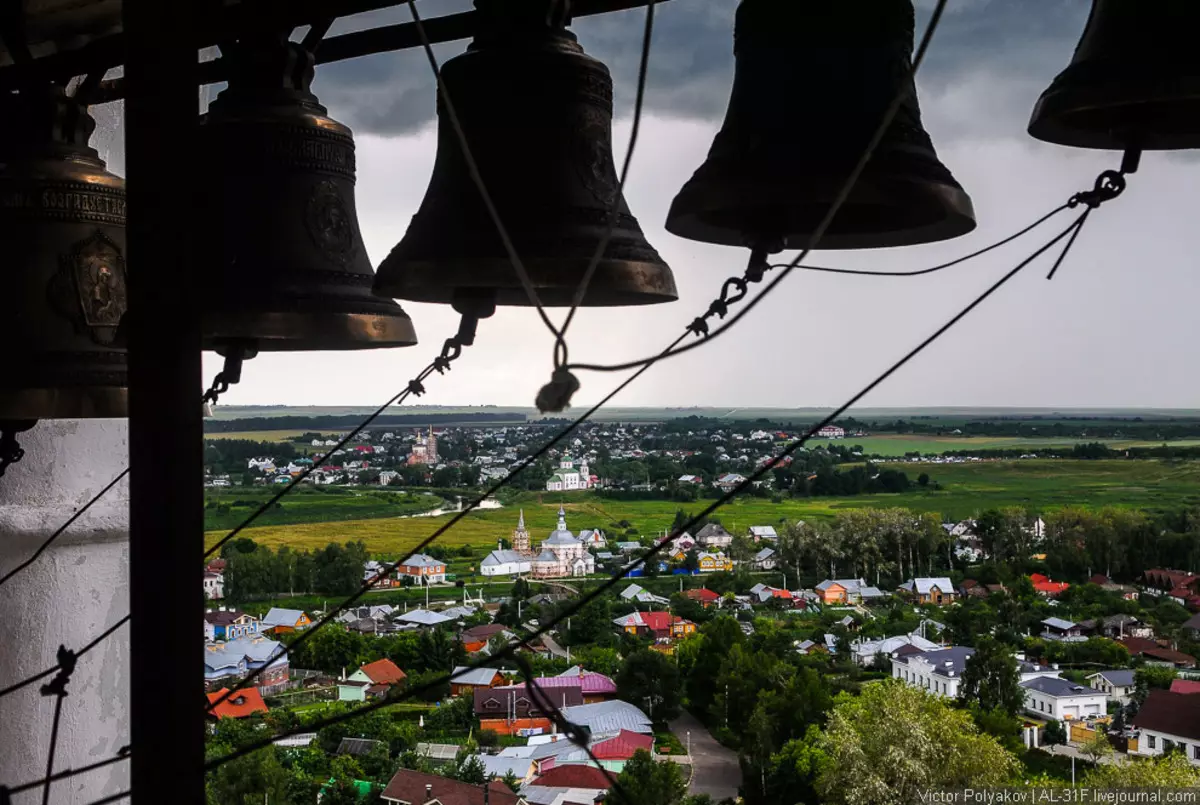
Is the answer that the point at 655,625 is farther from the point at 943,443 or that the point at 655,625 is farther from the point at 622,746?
the point at 943,443

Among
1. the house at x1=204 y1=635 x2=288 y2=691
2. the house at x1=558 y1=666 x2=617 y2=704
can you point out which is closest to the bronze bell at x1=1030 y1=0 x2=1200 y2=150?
the house at x1=204 y1=635 x2=288 y2=691

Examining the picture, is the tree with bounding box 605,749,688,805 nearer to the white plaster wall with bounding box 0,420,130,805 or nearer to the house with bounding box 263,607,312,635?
the house with bounding box 263,607,312,635

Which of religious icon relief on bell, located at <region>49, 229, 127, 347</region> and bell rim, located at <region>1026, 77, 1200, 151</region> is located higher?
bell rim, located at <region>1026, 77, 1200, 151</region>

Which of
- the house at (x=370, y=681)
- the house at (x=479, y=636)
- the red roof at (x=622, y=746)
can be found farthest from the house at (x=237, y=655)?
the red roof at (x=622, y=746)

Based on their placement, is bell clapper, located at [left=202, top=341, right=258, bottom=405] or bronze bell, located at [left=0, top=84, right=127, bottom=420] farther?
bronze bell, located at [left=0, top=84, right=127, bottom=420]

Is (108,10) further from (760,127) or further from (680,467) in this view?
(680,467)

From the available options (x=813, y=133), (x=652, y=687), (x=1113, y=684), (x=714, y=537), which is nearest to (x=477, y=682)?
(x=652, y=687)
